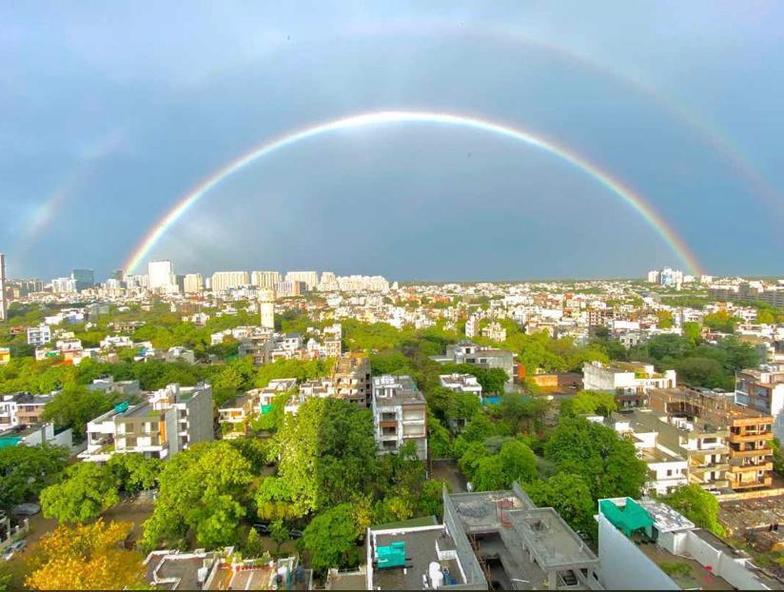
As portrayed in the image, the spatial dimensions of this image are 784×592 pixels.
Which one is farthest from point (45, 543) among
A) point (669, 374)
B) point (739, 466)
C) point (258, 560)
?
point (669, 374)

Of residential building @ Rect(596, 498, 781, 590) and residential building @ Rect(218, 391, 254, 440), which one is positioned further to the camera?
residential building @ Rect(218, 391, 254, 440)

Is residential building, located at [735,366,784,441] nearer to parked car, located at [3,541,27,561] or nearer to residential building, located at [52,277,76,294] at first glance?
parked car, located at [3,541,27,561]

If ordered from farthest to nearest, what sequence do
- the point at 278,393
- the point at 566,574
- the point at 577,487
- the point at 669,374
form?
the point at 669,374 < the point at 278,393 < the point at 577,487 < the point at 566,574

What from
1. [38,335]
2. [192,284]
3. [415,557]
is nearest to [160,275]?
[192,284]

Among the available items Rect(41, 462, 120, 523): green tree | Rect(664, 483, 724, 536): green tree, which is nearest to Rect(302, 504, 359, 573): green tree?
Rect(41, 462, 120, 523): green tree

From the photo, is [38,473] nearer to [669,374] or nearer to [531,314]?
[669,374]

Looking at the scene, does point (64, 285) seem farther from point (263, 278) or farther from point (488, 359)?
point (488, 359)
